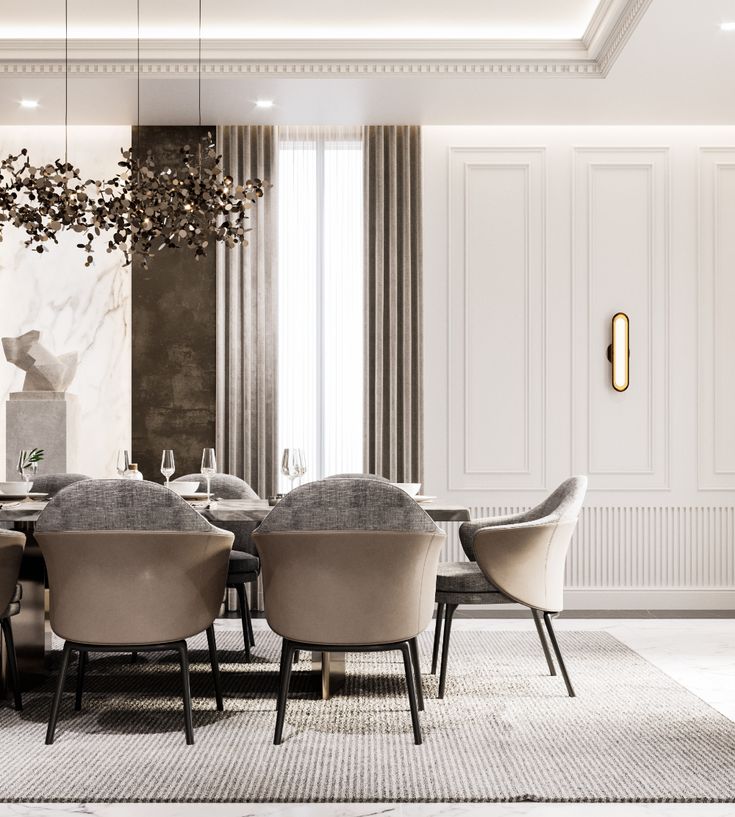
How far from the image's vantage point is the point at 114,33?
4.66 m

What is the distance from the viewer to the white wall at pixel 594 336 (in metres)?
5.11

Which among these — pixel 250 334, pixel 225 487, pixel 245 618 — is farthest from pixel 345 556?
pixel 250 334

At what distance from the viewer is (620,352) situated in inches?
201

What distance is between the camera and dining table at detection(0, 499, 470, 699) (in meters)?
2.89

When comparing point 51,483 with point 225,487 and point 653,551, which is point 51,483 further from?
point 653,551

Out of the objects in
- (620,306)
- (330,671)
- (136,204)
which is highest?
(136,204)

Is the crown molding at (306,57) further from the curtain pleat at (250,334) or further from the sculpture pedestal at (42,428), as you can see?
the sculpture pedestal at (42,428)

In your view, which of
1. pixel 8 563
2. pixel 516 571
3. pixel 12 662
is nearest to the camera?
pixel 8 563

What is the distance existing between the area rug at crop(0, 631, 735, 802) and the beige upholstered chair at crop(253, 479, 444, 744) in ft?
0.64

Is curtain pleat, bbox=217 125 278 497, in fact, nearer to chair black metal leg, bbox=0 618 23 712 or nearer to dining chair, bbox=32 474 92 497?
dining chair, bbox=32 474 92 497

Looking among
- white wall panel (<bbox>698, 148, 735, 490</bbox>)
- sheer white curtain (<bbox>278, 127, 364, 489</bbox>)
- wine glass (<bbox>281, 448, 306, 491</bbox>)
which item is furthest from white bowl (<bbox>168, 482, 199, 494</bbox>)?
white wall panel (<bbox>698, 148, 735, 490</bbox>)

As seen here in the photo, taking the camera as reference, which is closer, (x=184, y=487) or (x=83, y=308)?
(x=184, y=487)

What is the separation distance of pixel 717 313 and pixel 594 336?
700mm

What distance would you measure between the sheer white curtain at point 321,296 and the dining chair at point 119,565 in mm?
2576
